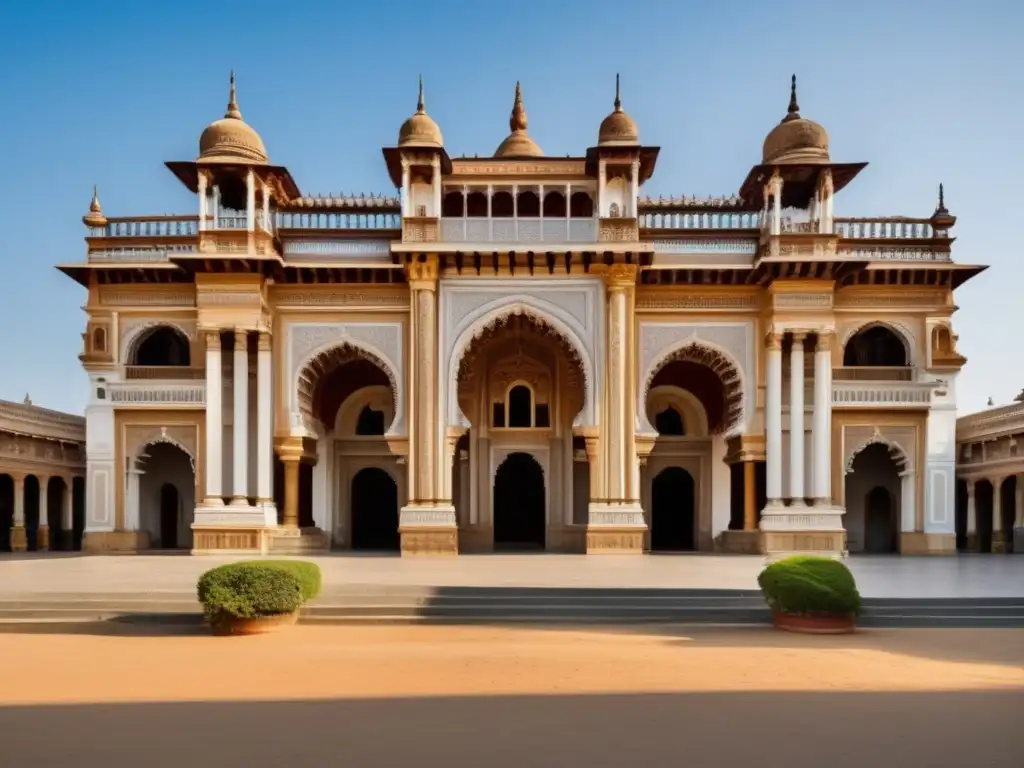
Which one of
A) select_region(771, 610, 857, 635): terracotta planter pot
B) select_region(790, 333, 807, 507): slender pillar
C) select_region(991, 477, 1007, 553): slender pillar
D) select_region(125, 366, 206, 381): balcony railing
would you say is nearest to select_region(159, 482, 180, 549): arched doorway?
select_region(125, 366, 206, 381): balcony railing

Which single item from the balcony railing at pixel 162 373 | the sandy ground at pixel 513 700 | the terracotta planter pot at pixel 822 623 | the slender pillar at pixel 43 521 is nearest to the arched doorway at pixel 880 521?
the sandy ground at pixel 513 700

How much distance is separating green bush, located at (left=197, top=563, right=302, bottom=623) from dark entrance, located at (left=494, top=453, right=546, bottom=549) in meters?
14.6

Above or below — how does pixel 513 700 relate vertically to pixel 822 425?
below

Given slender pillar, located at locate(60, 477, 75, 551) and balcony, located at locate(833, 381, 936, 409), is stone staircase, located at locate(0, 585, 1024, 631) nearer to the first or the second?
balcony, located at locate(833, 381, 936, 409)

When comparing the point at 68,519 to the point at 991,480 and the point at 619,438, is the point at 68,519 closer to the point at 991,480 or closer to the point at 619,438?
the point at 619,438

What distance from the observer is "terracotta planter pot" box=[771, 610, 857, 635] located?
9789 mm

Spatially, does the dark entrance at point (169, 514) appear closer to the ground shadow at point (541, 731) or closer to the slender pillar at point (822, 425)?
the slender pillar at point (822, 425)

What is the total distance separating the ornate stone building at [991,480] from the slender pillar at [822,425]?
17.6 feet

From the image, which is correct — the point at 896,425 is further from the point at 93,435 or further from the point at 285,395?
the point at 93,435

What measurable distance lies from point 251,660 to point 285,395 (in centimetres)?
1368

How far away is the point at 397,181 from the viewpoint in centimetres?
2312

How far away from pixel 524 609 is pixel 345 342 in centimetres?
1172

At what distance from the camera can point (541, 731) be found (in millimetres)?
5605

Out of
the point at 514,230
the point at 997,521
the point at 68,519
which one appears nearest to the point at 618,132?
the point at 514,230
